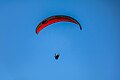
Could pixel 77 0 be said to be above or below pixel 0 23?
above

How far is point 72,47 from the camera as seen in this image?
3.26m

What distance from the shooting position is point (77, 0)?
3129 millimetres

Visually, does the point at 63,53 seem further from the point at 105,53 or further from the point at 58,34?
the point at 105,53

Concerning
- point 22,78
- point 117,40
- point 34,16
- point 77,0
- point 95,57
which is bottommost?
point 22,78

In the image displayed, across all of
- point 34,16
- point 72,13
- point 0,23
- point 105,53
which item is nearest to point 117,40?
point 105,53

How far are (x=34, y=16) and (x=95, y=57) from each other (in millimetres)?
1280

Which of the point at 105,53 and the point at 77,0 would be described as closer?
the point at 77,0

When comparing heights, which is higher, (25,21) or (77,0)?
(77,0)

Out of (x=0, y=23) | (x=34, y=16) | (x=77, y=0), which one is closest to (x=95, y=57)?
(x=77, y=0)

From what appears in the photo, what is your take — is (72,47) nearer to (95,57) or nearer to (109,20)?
(95,57)

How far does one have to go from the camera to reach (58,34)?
10.4 ft

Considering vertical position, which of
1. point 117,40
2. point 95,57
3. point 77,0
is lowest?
point 95,57

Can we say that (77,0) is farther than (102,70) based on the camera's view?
No

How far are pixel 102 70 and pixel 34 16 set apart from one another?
5.05 ft
